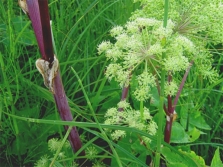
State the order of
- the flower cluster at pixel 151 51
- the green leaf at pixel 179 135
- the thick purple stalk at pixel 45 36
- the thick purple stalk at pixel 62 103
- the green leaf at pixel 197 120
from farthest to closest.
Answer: the green leaf at pixel 197 120 → the green leaf at pixel 179 135 → the thick purple stalk at pixel 62 103 → the thick purple stalk at pixel 45 36 → the flower cluster at pixel 151 51

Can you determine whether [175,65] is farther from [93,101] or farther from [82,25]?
[82,25]

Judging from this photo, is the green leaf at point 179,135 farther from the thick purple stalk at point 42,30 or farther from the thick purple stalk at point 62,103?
the thick purple stalk at point 42,30

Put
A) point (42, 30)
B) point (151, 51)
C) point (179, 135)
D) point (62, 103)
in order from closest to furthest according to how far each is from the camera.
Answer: point (151, 51) → point (42, 30) → point (62, 103) → point (179, 135)

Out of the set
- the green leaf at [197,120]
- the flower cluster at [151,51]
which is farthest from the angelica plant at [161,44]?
the green leaf at [197,120]

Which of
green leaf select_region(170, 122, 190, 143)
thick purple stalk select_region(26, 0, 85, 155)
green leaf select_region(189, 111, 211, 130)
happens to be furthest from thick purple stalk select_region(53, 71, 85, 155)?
green leaf select_region(189, 111, 211, 130)

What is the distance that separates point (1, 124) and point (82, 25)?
0.59 m

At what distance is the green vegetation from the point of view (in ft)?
3.23

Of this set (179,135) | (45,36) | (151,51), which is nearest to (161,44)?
(151,51)

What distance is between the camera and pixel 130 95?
1.55 meters

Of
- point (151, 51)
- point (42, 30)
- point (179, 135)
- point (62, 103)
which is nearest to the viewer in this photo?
point (151, 51)

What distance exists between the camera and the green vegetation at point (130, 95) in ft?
3.23

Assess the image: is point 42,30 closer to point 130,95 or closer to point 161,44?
point 161,44

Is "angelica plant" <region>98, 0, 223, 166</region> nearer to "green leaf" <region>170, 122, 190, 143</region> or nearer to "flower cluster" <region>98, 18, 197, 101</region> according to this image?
"flower cluster" <region>98, 18, 197, 101</region>

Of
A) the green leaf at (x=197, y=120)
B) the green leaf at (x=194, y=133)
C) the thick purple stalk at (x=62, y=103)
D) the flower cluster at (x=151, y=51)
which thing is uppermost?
the flower cluster at (x=151, y=51)
